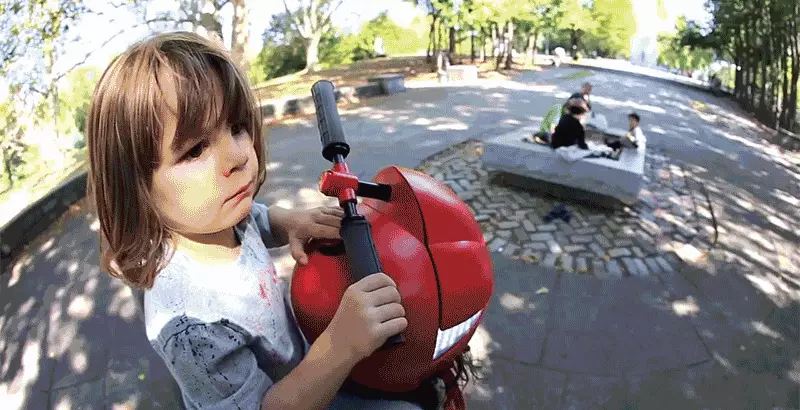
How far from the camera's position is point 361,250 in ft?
3.24

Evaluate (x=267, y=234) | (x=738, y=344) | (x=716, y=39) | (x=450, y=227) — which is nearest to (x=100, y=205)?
(x=267, y=234)

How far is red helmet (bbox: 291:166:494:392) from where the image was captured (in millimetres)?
1013

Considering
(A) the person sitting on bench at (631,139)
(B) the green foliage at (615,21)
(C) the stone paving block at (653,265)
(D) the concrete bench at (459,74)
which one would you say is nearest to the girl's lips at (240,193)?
(C) the stone paving block at (653,265)

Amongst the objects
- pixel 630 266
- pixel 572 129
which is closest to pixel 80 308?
pixel 630 266

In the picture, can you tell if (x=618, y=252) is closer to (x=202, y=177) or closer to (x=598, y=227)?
(x=598, y=227)

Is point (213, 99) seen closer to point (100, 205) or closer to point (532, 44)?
point (100, 205)

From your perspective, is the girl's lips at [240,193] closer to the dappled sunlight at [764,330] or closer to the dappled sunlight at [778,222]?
the dappled sunlight at [764,330]

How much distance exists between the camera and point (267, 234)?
1508mm

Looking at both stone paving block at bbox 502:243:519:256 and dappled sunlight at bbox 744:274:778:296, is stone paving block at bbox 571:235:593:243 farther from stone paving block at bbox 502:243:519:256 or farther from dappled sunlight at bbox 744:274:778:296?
dappled sunlight at bbox 744:274:778:296

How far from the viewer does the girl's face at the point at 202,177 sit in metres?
0.98

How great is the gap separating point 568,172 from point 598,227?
71 cm

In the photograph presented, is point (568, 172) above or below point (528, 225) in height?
above

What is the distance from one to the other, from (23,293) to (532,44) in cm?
2131

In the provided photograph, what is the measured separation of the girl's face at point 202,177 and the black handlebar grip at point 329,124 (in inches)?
8.6
